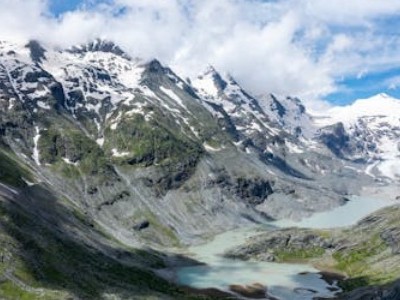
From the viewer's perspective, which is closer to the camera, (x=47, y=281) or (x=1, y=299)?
(x=1, y=299)

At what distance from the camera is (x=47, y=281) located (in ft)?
641

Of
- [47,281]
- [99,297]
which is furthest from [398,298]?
[47,281]

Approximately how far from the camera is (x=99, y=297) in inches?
7840

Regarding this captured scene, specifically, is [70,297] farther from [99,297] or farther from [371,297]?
[371,297]

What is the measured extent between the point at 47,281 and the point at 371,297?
312 feet

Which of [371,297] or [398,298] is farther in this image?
[371,297]

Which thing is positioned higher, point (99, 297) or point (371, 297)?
point (371, 297)

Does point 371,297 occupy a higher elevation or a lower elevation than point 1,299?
higher

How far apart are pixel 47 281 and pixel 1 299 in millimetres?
20940

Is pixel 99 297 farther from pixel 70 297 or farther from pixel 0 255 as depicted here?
pixel 0 255

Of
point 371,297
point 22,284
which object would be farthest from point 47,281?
point 371,297

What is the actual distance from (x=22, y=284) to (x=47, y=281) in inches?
424

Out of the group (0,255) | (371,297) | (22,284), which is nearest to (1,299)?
(22,284)

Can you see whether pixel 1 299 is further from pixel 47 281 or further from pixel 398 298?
pixel 398 298
